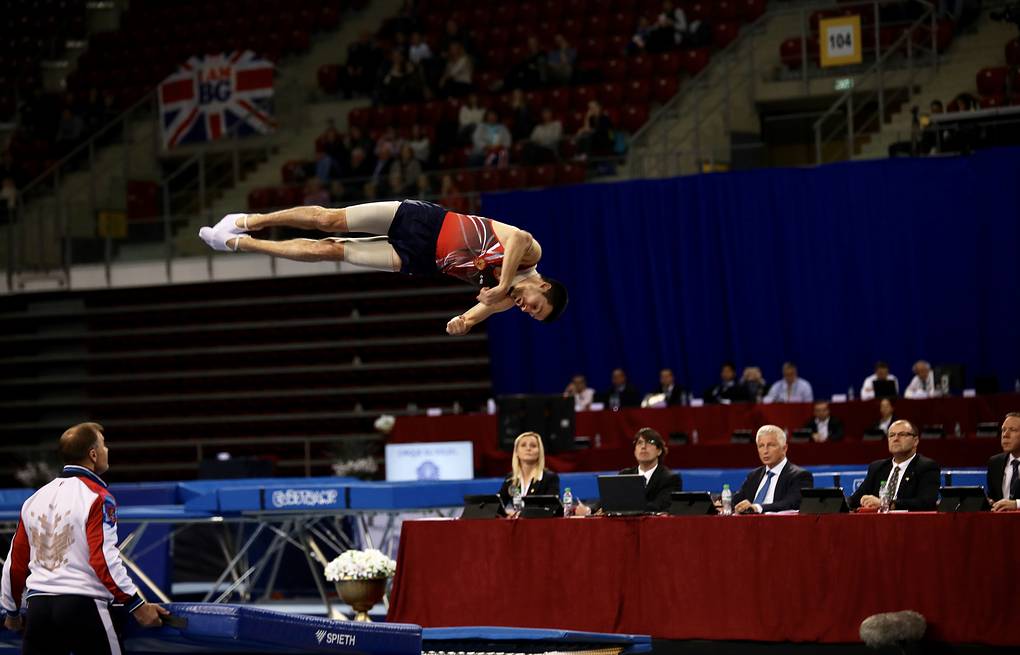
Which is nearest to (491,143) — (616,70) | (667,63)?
(616,70)

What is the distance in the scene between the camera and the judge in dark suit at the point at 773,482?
28.5ft

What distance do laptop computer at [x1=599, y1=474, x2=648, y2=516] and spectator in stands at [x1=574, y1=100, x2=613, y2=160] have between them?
930 cm

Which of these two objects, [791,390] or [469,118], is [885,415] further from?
[469,118]

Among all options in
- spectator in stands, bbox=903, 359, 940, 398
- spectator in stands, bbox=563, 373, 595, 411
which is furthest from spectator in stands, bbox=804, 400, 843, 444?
spectator in stands, bbox=563, 373, 595, 411

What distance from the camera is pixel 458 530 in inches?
363

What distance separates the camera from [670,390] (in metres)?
16.0

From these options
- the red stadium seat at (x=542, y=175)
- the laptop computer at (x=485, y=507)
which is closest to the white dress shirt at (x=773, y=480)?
the laptop computer at (x=485, y=507)

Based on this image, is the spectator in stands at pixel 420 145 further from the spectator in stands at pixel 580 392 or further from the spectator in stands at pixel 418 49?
the spectator in stands at pixel 580 392

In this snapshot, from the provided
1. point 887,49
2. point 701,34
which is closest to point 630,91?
point 701,34

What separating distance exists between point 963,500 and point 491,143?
37.0 ft

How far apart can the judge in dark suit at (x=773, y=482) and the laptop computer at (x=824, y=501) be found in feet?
0.79

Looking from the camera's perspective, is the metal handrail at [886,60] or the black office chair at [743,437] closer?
the black office chair at [743,437]

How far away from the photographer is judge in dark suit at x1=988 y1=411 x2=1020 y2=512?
834 cm

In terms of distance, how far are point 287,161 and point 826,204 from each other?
25.7 ft
